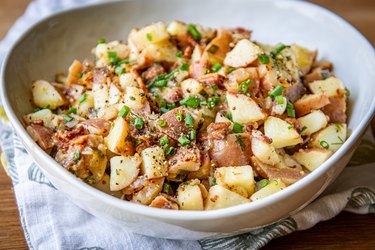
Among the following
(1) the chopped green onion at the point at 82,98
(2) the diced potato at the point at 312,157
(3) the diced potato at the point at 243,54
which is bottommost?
(2) the diced potato at the point at 312,157

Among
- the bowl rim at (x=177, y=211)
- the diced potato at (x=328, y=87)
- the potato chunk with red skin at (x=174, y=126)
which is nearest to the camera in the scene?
the bowl rim at (x=177, y=211)

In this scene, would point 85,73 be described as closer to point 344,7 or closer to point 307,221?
point 307,221

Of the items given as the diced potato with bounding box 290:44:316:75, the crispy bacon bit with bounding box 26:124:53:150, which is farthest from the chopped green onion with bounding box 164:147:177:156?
the diced potato with bounding box 290:44:316:75

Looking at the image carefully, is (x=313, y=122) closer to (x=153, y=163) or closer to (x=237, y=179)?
(x=237, y=179)

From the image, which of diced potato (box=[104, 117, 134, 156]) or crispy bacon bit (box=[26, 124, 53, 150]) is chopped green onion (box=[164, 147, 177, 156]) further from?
crispy bacon bit (box=[26, 124, 53, 150])

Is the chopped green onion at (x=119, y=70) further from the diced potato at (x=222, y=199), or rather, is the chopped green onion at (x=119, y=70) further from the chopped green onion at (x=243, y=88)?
the diced potato at (x=222, y=199)

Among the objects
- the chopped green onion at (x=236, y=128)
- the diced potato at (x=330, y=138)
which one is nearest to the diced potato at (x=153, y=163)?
the chopped green onion at (x=236, y=128)

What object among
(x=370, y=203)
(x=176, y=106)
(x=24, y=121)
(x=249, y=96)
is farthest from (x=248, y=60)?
(x=24, y=121)

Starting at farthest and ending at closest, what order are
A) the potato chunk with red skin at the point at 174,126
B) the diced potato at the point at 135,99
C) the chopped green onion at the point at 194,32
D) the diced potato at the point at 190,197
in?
the chopped green onion at the point at 194,32 → the diced potato at the point at 135,99 → the potato chunk with red skin at the point at 174,126 → the diced potato at the point at 190,197

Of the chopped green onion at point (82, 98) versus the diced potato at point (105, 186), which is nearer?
the diced potato at point (105, 186)
